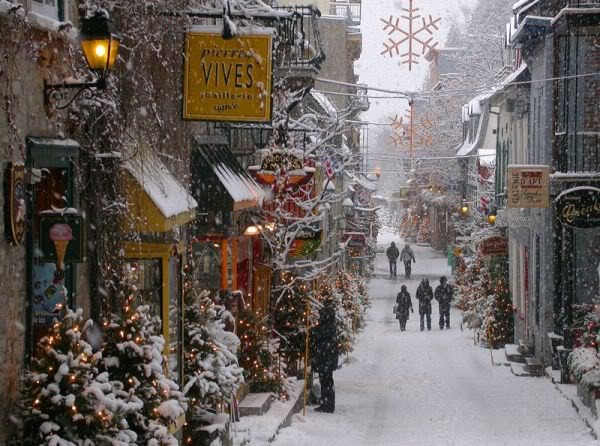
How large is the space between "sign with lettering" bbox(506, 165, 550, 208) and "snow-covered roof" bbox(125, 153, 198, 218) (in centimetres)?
1190

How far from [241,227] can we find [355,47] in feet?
125

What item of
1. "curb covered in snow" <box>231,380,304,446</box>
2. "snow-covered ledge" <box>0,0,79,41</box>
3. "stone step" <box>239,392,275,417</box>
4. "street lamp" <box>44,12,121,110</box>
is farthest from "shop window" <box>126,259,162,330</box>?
"stone step" <box>239,392,275,417</box>

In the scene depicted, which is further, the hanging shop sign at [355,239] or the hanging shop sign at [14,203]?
the hanging shop sign at [355,239]

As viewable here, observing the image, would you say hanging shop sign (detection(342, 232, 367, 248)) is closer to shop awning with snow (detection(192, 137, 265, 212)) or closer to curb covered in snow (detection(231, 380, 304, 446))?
curb covered in snow (detection(231, 380, 304, 446))

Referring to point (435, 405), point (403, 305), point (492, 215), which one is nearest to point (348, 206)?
point (403, 305)

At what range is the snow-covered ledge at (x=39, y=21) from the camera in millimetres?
7698

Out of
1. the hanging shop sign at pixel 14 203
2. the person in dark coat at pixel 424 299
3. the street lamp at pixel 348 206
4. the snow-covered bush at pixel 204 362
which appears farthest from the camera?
the street lamp at pixel 348 206

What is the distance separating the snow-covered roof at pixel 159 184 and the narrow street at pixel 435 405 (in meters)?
4.14

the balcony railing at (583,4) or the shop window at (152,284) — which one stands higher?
the balcony railing at (583,4)

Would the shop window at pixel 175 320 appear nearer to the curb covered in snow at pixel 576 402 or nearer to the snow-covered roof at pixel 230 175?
the snow-covered roof at pixel 230 175

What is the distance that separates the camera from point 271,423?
1497 cm

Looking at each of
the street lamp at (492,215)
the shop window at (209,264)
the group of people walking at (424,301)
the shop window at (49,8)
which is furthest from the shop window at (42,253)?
the group of people walking at (424,301)

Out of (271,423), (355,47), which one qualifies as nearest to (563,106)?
(271,423)

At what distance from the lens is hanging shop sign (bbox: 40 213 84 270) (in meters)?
8.44
